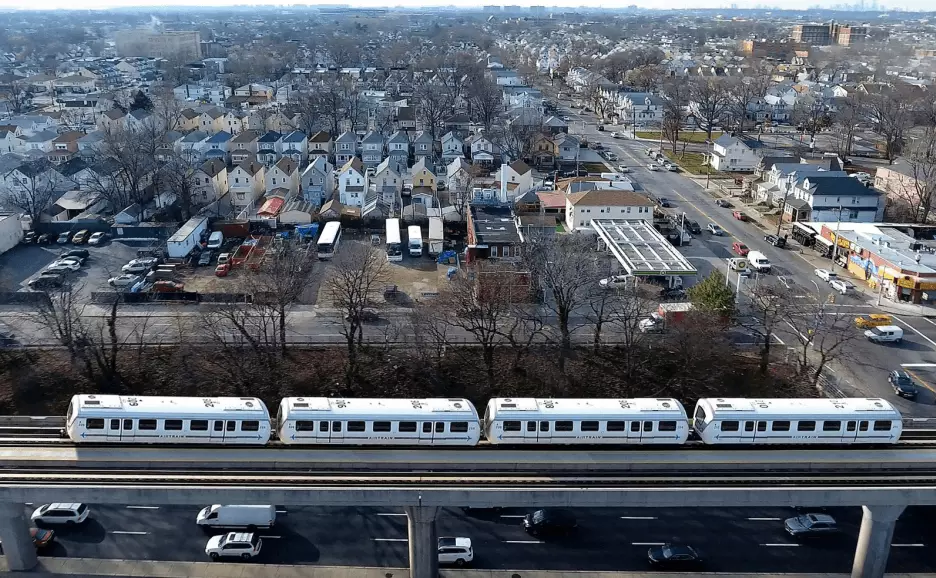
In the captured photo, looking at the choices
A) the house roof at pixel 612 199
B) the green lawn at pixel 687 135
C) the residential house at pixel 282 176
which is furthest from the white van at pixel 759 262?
the green lawn at pixel 687 135

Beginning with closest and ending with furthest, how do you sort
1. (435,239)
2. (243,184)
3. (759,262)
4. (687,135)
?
(759,262), (435,239), (243,184), (687,135)

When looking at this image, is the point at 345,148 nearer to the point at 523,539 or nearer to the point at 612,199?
the point at 612,199

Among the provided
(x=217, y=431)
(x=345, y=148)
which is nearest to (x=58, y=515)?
(x=217, y=431)

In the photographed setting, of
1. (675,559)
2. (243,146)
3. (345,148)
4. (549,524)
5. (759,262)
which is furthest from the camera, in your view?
(345,148)

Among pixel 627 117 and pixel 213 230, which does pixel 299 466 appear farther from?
pixel 627 117

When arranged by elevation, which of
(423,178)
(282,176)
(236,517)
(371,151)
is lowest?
(236,517)

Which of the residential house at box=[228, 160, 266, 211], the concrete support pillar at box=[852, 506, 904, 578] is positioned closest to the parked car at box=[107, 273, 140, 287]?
Result: the residential house at box=[228, 160, 266, 211]
